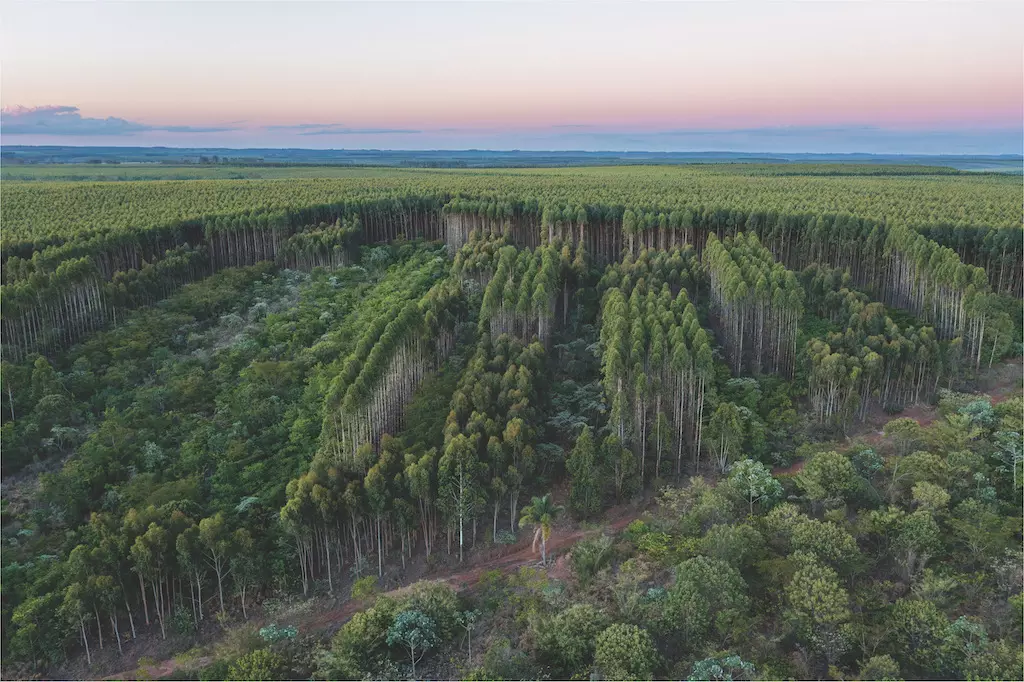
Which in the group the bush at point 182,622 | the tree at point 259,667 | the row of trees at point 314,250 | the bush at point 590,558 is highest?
the row of trees at point 314,250

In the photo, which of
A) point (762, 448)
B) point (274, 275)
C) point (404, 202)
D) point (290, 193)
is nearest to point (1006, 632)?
point (762, 448)

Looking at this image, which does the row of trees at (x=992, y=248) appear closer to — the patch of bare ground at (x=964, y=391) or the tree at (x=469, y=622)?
the patch of bare ground at (x=964, y=391)

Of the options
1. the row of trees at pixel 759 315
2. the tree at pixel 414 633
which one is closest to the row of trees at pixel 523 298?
the row of trees at pixel 759 315

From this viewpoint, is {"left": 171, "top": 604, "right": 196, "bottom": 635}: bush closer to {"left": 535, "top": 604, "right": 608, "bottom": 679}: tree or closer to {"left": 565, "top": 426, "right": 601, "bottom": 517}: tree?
{"left": 535, "top": 604, "right": 608, "bottom": 679}: tree

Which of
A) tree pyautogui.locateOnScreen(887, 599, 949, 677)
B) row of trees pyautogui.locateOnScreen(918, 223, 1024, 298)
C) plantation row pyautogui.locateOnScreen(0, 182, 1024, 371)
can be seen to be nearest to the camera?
tree pyautogui.locateOnScreen(887, 599, 949, 677)

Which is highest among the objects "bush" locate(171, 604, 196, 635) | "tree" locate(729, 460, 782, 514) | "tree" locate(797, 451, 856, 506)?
"tree" locate(797, 451, 856, 506)

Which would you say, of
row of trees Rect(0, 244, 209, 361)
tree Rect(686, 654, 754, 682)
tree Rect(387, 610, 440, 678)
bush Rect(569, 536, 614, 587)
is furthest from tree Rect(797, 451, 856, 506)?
row of trees Rect(0, 244, 209, 361)
